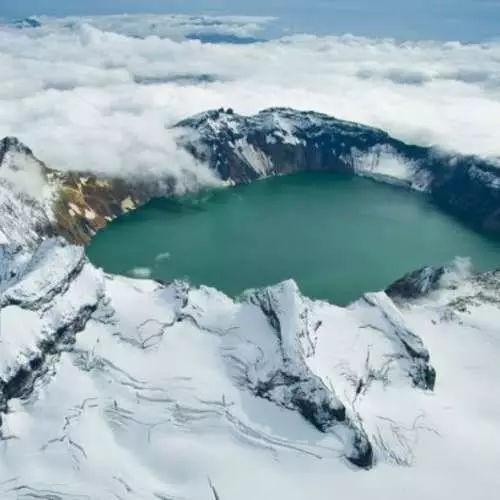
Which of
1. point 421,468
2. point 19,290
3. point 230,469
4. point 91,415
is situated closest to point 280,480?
point 230,469

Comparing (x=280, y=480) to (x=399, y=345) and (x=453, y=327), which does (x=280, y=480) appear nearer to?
(x=399, y=345)

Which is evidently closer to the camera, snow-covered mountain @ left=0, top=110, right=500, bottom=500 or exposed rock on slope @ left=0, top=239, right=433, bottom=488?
snow-covered mountain @ left=0, top=110, right=500, bottom=500

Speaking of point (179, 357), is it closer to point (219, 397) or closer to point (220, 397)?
point (219, 397)

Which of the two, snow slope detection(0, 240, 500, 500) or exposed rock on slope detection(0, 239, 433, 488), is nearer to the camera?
snow slope detection(0, 240, 500, 500)

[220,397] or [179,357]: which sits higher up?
[179,357]

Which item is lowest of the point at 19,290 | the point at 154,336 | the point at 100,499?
the point at 100,499

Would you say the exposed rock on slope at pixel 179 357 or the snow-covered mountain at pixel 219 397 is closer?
the snow-covered mountain at pixel 219 397

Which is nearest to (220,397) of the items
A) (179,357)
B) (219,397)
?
(219,397)

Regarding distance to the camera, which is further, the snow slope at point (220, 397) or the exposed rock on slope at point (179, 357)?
the exposed rock on slope at point (179, 357)
